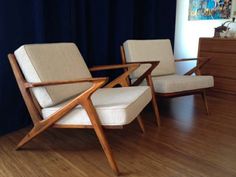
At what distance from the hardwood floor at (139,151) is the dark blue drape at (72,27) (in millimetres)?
358

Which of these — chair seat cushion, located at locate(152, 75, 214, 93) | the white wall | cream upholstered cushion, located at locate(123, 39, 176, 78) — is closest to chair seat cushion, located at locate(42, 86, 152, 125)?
chair seat cushion, located at locate(152, 75, 214, 93)

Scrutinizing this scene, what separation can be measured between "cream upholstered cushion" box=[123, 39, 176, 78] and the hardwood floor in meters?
0.58

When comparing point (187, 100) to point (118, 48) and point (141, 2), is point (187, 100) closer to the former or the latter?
point (118, 48)

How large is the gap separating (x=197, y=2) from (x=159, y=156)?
3.06m

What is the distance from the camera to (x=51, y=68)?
6.36ft

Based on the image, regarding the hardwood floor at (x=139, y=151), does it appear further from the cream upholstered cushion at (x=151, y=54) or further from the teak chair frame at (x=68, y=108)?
the cream upholstered cushion at (x=151, y=54)

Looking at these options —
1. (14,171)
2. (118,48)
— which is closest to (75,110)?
(14,171)

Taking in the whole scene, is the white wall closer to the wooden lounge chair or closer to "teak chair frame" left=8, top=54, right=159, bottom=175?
the wooden lounge chair

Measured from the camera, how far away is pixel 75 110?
5.55 feet

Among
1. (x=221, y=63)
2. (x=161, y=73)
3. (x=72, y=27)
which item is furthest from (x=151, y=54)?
(x=221, y=63)

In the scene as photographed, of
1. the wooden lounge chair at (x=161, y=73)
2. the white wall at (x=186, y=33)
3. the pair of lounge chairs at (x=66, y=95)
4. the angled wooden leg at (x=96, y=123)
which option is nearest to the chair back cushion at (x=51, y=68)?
the pair of lounge chairs at (x=66, y=95)

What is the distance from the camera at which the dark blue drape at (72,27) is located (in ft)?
7.35

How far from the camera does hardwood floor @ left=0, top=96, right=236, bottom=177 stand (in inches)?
66.3

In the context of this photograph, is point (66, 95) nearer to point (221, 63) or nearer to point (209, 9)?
point (221, 63)
